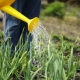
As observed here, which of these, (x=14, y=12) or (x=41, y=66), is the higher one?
(x=14, y=12)

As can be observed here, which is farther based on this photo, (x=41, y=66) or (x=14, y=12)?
(x=14, y=12)

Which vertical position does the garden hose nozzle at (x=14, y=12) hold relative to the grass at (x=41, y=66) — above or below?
above

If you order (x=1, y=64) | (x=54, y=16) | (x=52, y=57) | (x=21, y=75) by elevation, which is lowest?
(x=54, y=16)

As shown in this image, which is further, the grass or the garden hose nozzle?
the garden hose nozzle

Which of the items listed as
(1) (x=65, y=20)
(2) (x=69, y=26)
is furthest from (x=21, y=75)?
(1) (x=65, y=20)

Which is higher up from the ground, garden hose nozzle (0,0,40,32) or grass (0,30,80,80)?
garden hose nozzle (0,0,40,32)

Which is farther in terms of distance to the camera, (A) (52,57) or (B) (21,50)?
(B) (21,50)

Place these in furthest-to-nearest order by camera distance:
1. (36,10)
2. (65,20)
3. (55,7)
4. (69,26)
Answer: (55,7) < (65,20) < (69,26) < (36,10)

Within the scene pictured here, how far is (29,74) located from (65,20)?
15.4ft

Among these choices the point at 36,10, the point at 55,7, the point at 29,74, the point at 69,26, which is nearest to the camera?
the point at 29,74

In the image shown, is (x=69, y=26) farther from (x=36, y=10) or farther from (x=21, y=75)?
(x=21, y=75)

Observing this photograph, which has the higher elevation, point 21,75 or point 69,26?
point 21,75

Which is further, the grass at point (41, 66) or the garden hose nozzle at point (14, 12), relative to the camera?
the garden hose nozzle at point (14, 12)

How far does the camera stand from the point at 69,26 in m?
5.95
